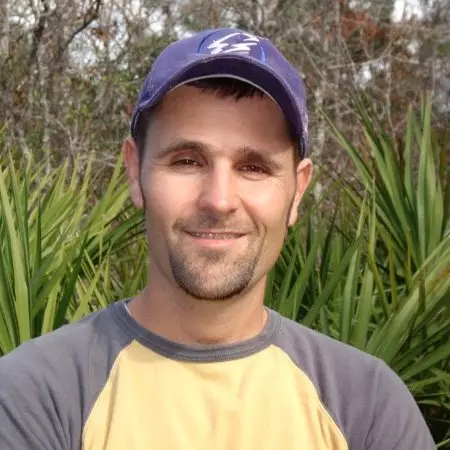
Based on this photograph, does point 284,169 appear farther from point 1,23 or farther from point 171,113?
point 1,23

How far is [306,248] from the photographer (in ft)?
12.8

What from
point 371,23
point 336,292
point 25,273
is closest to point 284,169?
point 25,273

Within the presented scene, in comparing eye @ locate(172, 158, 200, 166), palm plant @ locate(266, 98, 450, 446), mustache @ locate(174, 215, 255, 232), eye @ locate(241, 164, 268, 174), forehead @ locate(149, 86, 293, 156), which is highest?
forehead @ locate(149, 86, 293, 156)

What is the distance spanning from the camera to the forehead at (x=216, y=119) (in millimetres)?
1607

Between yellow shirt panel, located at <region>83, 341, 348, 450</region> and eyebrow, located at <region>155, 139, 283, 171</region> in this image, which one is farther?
Result: eyebrow, located at <region>155, 139, 283, 171</region>

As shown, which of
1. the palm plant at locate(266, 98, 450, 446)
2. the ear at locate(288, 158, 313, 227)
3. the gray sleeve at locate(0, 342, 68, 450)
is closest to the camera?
the gray sleeve at locate(0, 342, 68, 450)

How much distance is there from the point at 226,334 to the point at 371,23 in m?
18.4

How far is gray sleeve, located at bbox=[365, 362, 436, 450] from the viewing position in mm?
1532

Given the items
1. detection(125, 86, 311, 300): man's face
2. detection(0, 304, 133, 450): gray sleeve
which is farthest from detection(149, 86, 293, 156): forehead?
detection(0, 304, 133, 450): gray sleeve

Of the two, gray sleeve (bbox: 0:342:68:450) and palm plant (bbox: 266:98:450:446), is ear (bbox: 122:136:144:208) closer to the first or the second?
gray sleeve (bbox: 0:342:68:450)

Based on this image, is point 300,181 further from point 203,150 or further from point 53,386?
point 53,386

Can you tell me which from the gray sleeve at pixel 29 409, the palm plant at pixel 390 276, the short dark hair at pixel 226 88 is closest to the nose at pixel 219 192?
the short dark hair at pixel 226 88

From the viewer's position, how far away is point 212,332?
1.63 m

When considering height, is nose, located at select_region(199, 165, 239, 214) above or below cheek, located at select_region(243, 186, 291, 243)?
above
